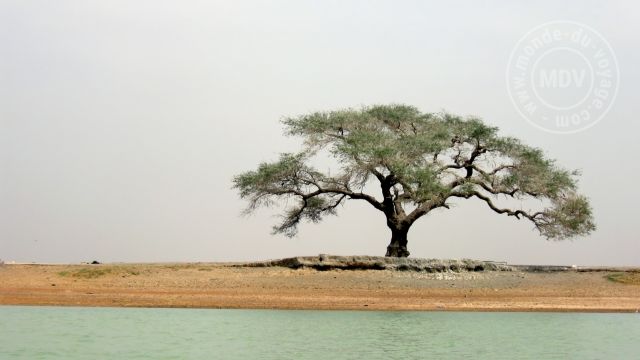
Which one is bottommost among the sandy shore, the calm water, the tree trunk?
the calm water

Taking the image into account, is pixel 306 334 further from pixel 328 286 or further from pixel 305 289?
pixel 328 286

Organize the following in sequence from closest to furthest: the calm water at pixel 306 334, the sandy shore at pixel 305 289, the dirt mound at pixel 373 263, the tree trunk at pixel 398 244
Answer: the calm water at pixel 306 334
the sandy shore at pixel 305 289
the dirt mound at pixel 373 263
the tree trunk at pixel 398 244

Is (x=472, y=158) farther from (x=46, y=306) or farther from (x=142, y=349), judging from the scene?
(x=142, y=349)

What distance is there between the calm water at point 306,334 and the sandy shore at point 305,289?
144cm

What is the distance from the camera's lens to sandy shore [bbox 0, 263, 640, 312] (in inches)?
1116

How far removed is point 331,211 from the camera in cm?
4256

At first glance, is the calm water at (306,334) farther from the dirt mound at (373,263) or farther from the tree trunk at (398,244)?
the tree trunk at (398,244)

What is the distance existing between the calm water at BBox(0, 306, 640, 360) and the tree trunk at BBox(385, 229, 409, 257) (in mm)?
11828

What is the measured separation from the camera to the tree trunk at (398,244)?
3900 cm

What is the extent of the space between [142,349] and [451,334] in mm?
7979

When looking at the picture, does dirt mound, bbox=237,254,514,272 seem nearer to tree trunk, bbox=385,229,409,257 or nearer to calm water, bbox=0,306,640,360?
tree trunk, bbox=385,229,409,257

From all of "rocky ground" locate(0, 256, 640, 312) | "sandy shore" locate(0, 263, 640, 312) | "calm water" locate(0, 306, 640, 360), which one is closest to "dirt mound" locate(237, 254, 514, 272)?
"rocky ground" locate(0, 256, 640, 312)

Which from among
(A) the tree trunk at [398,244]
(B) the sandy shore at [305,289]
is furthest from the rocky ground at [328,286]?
(A) the tree trunk at [398,244]

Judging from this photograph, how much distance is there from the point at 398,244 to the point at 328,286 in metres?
8.60
